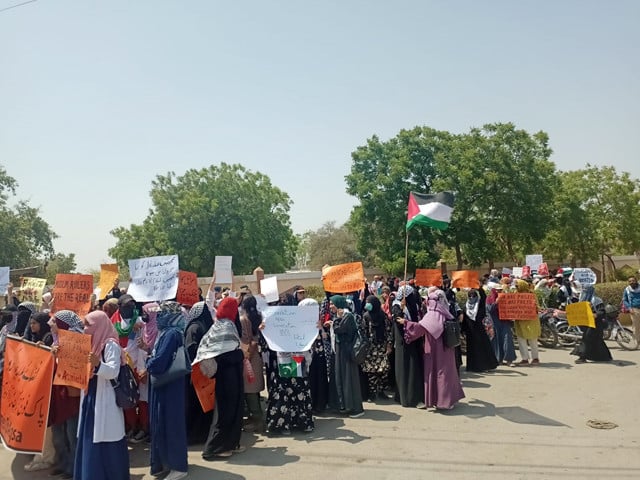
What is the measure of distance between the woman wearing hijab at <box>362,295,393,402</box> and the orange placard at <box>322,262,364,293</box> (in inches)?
23.0

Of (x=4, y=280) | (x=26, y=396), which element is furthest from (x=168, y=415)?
(x=4, y=280)

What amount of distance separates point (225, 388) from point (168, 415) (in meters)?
0.76

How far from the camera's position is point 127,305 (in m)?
6.28

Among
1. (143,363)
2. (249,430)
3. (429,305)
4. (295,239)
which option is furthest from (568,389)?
(295,239)

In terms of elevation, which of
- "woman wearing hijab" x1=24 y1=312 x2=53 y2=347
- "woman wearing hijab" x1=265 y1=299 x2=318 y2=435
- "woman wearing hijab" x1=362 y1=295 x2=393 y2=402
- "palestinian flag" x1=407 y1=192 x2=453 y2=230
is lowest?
"woman wearing hijab" x1=265 y1=299 x2=318 y2=435

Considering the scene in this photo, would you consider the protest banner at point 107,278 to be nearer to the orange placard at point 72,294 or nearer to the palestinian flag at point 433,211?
the orange placard at point 72,294

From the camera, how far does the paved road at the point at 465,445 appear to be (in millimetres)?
5258

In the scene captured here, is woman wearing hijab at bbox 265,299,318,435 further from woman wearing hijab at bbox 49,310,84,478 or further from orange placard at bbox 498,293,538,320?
orange placard at bbox 498,293,538,320

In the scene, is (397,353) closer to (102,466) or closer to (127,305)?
(127,305)

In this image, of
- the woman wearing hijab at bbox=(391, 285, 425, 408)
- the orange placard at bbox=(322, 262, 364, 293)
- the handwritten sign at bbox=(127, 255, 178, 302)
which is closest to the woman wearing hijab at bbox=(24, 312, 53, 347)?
the handwritten sign at bbox=(127, 255, 178, 302)

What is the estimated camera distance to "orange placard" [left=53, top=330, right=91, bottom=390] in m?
4.72

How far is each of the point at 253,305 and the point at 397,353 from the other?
7.95 feet

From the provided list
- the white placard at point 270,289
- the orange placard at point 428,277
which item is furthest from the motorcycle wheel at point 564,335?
the white placard at point 270,289

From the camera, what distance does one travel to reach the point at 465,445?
595 centimetres
